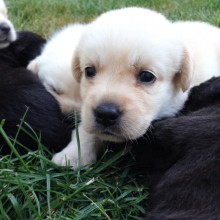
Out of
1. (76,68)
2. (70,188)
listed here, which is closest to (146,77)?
(76,68)

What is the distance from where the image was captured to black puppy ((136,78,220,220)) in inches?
98.2

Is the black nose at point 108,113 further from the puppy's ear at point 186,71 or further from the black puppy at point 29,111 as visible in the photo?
the puppy's ear at point 186,71

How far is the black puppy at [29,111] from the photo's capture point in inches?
124

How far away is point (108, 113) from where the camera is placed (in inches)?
112

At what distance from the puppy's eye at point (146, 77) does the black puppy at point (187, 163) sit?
0.26 meters

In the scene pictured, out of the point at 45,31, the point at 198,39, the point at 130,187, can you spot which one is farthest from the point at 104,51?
the point at 45,31

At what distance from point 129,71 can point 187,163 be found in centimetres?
64

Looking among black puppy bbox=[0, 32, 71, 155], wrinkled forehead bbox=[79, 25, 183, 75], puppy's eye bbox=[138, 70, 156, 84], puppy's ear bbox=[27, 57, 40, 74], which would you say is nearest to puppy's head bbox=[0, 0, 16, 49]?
puppy's ear bbox=[27, 57, 40, 74]

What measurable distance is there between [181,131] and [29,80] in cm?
108

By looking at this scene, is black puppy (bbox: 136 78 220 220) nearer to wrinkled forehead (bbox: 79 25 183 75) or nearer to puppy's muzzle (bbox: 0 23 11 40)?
wrinkled forehead (bbox: 79 25 183 75)

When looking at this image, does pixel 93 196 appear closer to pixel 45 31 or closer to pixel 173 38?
pixel 173 38

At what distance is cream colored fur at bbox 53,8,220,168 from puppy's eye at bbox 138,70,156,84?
2cm

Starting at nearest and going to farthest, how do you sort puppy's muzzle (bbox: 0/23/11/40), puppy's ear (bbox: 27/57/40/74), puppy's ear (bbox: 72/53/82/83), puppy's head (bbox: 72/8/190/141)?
1. puppy's head (bbox: 72/8/190/141)
2. puppy's ear (bbox: 72/53/82/83)
3. puppy's ear (bbox: 27/57/40/74)
4. puppy's muzzle (bbox: 0/23/11/40)

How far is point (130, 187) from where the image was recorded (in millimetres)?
2979
